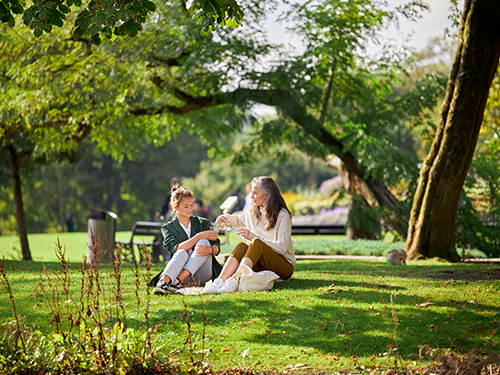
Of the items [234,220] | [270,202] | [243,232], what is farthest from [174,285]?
[270,202]

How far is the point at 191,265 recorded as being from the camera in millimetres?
5773

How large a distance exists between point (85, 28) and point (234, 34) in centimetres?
712

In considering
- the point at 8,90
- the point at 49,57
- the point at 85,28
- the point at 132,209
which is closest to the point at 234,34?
the point at 49,57

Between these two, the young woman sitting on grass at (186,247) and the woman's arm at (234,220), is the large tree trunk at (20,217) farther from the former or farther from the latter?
the woman's arm at (234,220)

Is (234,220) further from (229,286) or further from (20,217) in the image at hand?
(20,217)

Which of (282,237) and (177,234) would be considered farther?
(177,234)

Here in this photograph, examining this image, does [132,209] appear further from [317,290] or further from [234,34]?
[317,290]

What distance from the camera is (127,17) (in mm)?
4645

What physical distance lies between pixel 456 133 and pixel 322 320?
5.04 m

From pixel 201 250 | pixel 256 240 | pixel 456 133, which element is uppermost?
pixel 456 133

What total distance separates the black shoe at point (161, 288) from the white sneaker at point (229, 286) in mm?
610

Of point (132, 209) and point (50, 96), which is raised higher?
point (50, 96)

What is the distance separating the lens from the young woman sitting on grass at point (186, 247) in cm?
568

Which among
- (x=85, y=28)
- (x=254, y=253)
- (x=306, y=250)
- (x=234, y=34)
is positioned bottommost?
(x=306, y=250)
